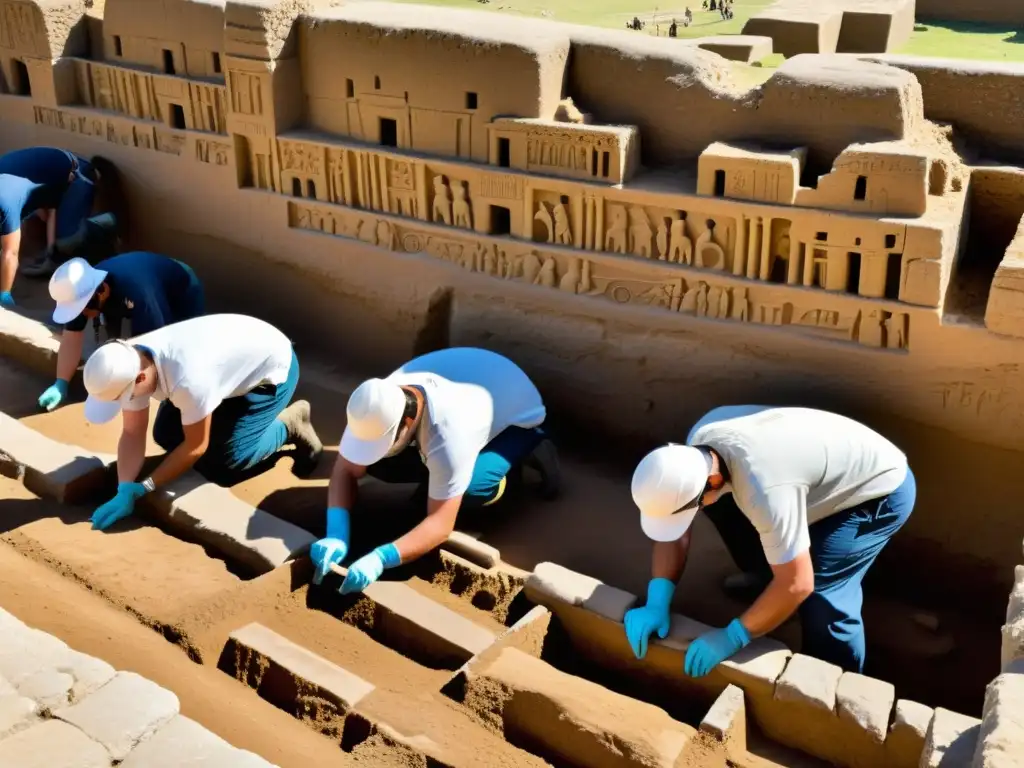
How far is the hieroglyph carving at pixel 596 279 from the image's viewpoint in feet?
21.0

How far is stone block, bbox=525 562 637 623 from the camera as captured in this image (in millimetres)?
5324

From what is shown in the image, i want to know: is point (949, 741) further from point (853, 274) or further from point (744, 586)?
point (853, 274)

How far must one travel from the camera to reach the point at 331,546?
575cm

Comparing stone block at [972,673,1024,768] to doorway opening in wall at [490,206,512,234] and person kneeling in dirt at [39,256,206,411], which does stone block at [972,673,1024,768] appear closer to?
doorway opening in wall at [490,206,512,234]

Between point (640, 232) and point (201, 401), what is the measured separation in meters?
2.84

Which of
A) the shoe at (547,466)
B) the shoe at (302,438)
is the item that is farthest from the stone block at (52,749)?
the shoe at (547,466)

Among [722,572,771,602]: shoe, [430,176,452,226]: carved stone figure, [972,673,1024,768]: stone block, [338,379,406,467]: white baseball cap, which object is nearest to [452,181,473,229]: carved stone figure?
[430,176,452,226]: carved stone figure

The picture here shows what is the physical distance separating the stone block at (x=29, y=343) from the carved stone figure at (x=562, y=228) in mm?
3671

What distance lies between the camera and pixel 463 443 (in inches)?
233

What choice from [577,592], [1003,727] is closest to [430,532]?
[577,592]

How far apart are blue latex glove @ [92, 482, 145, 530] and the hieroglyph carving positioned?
8.86 feet

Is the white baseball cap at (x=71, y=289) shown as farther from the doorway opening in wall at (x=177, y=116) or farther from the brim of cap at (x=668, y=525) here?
the brim of cap at (x=668, y=525)

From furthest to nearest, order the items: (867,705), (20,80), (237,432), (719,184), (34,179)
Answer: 1. (20,80)
2. (34,179)
3. (237,432)
4. (719,184)
5. (867,705)

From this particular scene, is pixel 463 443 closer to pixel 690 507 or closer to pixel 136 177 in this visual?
pixel 690 507
